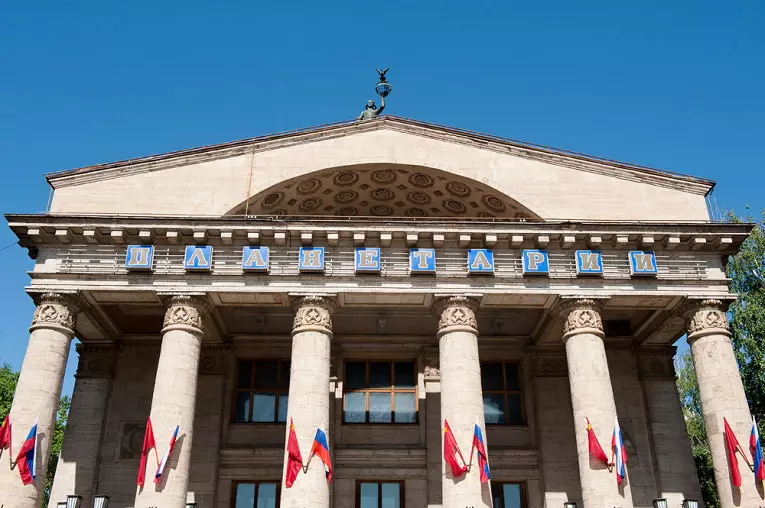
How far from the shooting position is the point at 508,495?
24.4 metres

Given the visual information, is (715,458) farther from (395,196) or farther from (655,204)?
(395,196)

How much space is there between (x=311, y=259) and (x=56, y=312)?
7.54 metres

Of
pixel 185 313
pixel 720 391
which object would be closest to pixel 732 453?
pixel 720 391

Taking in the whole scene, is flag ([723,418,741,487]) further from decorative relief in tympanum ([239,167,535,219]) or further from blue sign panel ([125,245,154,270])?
blue sign panel ([125,245,154,270])

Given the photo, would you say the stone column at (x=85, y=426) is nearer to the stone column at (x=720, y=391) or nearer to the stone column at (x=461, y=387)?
the stone column at (x=461, y=387)

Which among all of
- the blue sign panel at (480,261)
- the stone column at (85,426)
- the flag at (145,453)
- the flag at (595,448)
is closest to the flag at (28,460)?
the flag at (145,453)

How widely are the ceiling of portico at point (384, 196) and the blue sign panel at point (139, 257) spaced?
3.13 metres

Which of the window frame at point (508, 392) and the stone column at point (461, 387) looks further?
the window frame at point (508, 392)

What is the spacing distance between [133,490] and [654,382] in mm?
17815

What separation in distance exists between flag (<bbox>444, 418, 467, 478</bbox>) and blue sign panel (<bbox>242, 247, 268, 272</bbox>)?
7.26m

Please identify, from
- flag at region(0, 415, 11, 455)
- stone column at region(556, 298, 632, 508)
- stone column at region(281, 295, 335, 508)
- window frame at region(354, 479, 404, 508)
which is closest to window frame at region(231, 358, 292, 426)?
window frame at region(354, 479, 404, 508)

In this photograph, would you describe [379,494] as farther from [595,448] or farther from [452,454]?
[595,448]

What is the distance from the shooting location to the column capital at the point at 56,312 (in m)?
21.2

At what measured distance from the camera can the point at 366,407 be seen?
2567 cm
